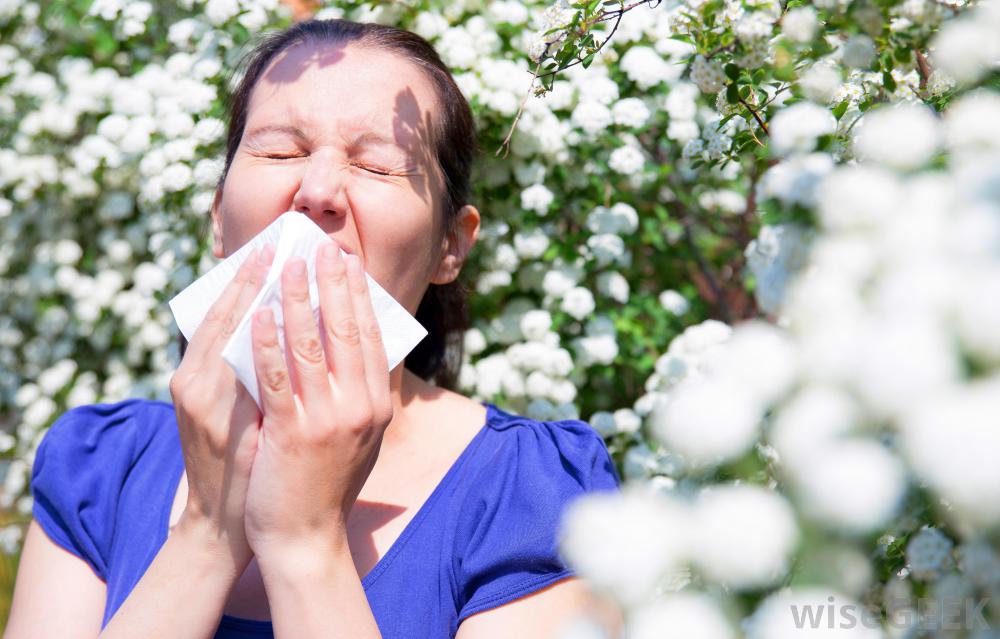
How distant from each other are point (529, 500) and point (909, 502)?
83cm

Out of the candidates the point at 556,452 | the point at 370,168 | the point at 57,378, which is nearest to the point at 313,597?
the point at 556,452

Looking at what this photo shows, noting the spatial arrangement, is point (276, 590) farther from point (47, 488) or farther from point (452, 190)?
point (452, 190)

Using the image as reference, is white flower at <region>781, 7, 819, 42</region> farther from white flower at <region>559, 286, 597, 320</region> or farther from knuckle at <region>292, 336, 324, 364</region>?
white flower at <region>559, 286, 597, 320</region>

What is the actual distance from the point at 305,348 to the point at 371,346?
0.37 feet

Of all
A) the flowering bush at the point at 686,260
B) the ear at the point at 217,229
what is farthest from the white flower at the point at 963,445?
the ear at the point at 217,229

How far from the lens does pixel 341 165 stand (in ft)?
4.56

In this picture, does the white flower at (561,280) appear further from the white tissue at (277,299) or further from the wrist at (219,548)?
the wrist at (219,548)

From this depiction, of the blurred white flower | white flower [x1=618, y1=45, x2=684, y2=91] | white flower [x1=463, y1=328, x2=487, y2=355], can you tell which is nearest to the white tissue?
the blurred white flower

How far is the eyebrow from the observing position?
1.40 meters

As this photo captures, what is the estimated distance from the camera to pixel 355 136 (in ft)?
4.60

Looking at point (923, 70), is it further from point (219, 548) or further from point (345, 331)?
point (219, 548)

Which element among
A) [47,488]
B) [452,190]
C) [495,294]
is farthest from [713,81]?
[47,488]

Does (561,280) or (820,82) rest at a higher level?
(820,82)

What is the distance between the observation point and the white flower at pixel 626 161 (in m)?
2.04
